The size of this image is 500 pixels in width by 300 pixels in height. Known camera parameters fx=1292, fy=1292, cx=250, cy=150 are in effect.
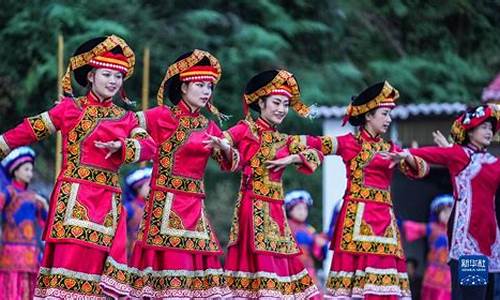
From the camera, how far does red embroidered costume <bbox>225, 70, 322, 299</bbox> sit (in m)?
8.05

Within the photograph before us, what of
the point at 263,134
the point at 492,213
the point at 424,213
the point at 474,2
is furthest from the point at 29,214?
the point at 474,2

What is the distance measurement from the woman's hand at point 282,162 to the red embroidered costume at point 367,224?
300 millimetres

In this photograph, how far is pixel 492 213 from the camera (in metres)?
8.62

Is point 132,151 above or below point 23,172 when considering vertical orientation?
below

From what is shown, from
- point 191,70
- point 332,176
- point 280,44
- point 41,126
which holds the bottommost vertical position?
point 41,126

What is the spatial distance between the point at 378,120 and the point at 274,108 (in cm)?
80

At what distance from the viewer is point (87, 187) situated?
288 inches

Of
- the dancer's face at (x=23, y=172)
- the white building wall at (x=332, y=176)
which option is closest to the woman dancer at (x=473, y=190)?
the dancer's face at (x=23, y=172)

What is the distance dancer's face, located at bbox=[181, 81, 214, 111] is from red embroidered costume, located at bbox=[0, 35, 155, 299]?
0.47 m

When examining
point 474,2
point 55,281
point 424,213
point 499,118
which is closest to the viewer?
point 55,281

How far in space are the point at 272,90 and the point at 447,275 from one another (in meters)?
Answer: 3.75

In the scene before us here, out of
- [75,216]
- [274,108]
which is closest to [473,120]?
[274,108]

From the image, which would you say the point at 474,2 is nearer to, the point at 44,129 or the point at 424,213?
the point at 424,213

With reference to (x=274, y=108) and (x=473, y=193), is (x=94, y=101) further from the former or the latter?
(x=473, y=193)
